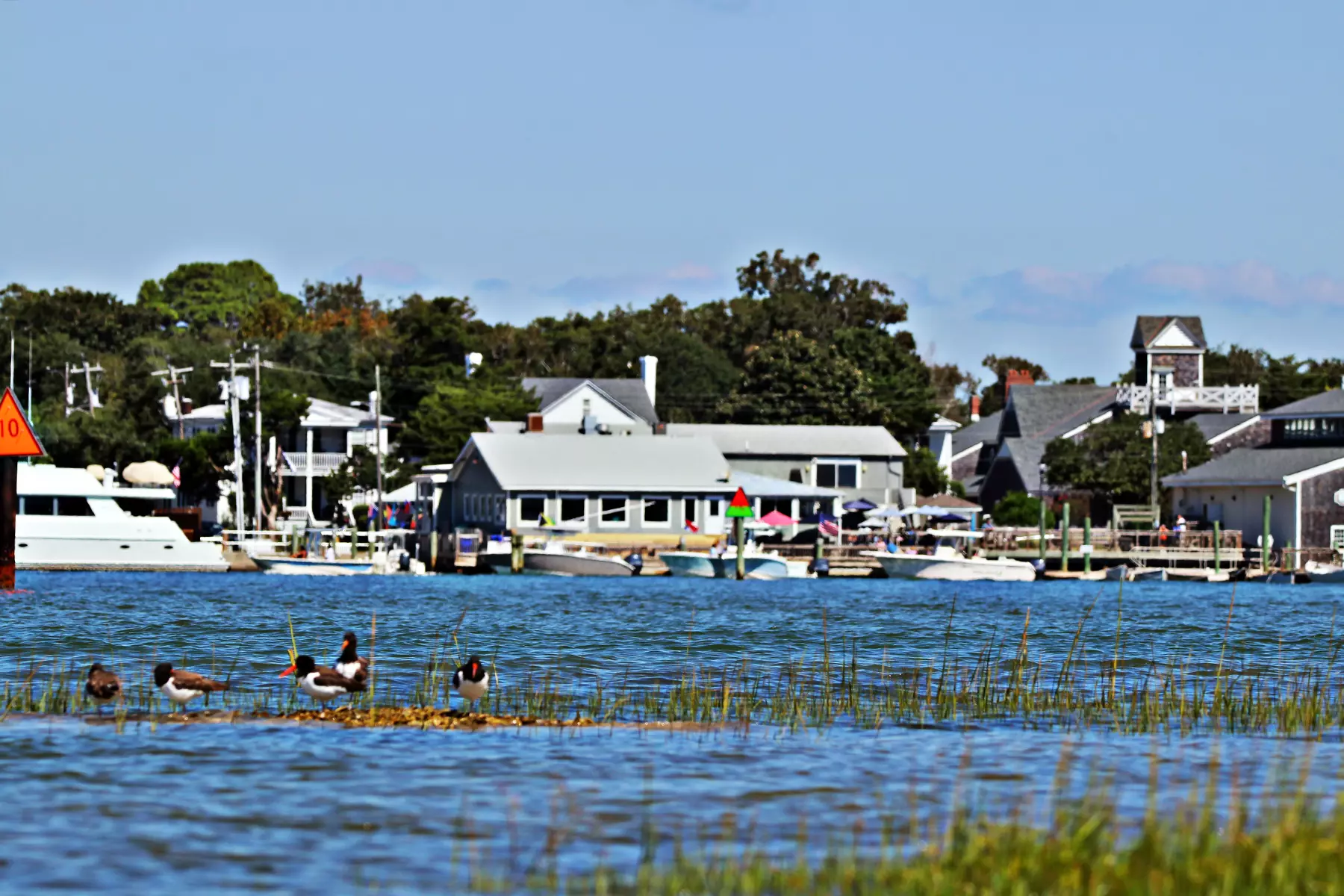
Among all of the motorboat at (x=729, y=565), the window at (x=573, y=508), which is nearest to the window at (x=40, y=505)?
the motorboat at (x=729, y=565)

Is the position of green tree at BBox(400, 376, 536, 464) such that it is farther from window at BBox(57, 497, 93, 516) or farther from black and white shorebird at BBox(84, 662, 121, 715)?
black and white shorebird at BBox(84, 662, 121, 715)

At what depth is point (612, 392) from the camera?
11225 centimetres

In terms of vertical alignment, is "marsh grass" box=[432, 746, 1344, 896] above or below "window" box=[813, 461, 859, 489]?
below

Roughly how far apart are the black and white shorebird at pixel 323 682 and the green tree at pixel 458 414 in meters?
84.7

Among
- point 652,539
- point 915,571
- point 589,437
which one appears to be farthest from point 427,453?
point 915,571

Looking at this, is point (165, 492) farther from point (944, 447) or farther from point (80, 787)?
point (944, 447)

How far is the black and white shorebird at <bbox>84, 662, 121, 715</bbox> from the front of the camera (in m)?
21.0

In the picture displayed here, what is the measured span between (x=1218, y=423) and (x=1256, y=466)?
48.1 feet

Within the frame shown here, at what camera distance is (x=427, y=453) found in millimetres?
113250

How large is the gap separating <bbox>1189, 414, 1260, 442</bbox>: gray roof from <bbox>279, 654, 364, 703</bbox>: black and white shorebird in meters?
89.4

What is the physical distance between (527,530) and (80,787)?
234 ft

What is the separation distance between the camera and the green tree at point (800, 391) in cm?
12444

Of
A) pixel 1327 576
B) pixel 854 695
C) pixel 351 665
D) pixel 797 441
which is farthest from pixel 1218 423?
pixel 351 665

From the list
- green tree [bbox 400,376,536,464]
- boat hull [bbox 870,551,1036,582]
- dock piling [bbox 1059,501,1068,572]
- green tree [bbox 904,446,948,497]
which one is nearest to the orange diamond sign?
boat hull [bbox 870,551,1036,582]
